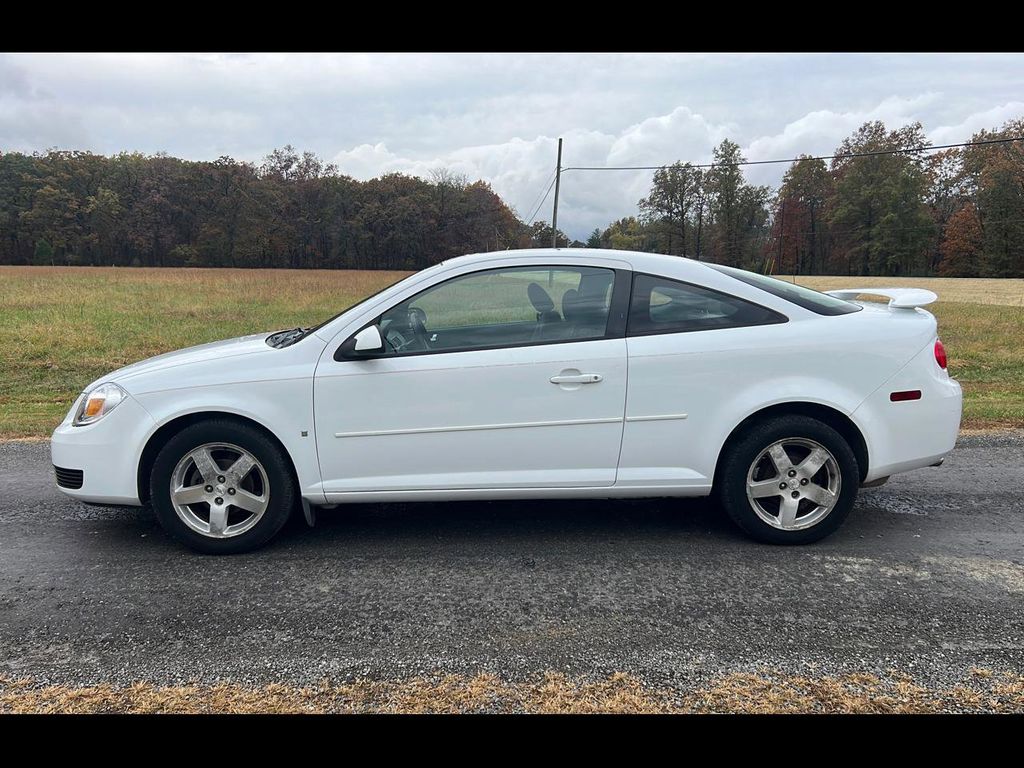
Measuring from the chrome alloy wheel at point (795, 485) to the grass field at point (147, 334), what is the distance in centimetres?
390

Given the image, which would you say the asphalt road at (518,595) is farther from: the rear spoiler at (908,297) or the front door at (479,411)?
the rear spoiler at (908,297)

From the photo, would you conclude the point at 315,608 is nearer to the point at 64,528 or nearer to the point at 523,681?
the point at 523,681

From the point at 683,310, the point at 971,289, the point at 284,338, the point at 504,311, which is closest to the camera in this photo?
the point at 683,310

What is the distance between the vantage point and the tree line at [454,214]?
56.6 metres

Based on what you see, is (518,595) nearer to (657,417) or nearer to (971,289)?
(657,417)

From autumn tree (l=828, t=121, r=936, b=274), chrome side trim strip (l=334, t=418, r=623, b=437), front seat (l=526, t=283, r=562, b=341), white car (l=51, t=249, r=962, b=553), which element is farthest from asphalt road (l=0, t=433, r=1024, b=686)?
autumn tree (l=828, t=121, r=936, b=274)

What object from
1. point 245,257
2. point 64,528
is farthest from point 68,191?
point 64,528

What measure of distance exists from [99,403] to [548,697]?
3.00 meters

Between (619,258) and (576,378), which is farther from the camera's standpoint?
(619,258)

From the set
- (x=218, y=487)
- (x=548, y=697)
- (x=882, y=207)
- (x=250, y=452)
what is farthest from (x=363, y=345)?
(x=882, y=207)

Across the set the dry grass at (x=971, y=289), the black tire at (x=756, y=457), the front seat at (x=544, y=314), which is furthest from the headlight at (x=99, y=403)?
the dry grass at (x=971, y=289)

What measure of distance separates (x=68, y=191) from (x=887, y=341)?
256ft

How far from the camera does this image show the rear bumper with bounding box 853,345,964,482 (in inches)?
149

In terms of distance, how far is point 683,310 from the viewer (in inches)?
153
